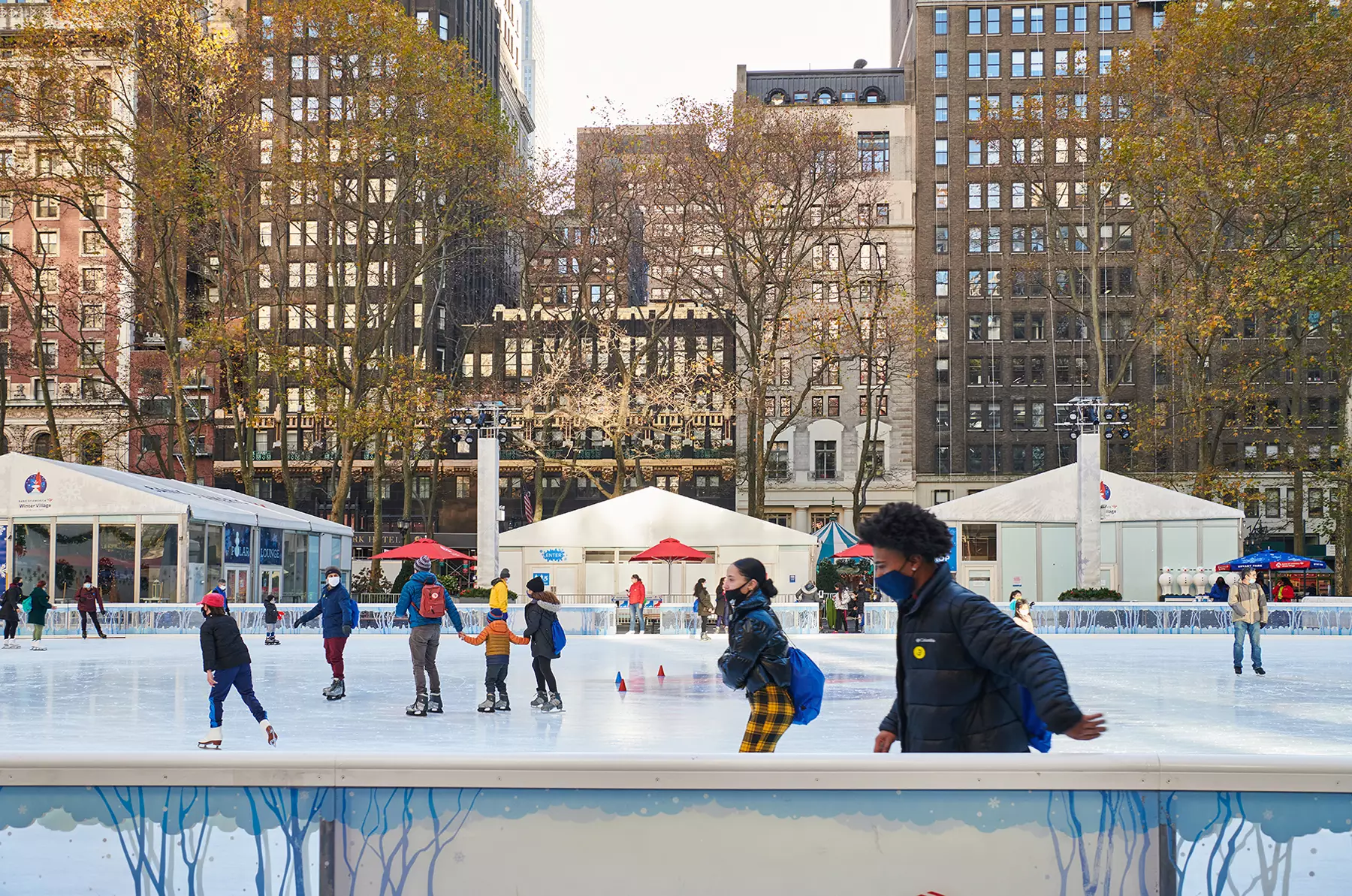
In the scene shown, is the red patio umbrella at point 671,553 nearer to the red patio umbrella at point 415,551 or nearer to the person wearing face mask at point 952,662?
the red patio umbrella at point 415,551

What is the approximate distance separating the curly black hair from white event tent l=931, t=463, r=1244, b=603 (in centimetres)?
3085

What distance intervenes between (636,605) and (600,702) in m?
15.2

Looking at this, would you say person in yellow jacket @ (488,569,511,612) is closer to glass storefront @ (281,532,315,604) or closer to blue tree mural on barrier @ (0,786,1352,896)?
blue tree mural on barrier @ (0,786,1352,896)

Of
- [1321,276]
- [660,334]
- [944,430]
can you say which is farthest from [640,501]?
[944,430]

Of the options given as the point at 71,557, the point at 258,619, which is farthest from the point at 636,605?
the point at 71,557

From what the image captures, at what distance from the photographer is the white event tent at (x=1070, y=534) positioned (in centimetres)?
3581

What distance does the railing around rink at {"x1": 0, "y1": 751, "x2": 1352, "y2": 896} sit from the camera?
3.80 m

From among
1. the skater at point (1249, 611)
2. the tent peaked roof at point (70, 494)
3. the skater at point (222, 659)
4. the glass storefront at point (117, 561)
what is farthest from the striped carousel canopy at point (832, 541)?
the skater at point (222, 659)

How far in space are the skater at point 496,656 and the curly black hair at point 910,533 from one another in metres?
9.42

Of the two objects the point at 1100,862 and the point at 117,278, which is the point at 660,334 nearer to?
the point at 117,278

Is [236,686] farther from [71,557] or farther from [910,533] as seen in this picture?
[71,557]

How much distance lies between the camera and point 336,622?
615 inches

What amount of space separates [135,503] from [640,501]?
11362 millimetres

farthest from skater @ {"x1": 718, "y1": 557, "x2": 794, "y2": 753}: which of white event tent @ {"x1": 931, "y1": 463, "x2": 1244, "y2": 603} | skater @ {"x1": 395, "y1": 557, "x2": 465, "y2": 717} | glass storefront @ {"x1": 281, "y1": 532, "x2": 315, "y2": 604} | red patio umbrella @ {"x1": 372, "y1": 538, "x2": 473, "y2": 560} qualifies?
glass storefront @ {"x1": 281, "y1": 532, "x2": 315, "y2": 604}
